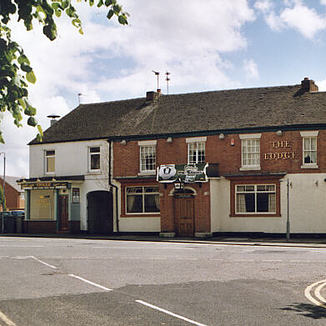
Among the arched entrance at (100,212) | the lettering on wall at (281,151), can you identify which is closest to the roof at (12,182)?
the arched entrance at (100,212)

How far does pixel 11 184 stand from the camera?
73.9 meters

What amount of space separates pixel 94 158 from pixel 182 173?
7.45 metres

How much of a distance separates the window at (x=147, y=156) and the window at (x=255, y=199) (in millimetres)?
5572

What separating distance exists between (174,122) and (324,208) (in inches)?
416

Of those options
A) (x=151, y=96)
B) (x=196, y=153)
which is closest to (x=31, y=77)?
(x=196, y=153)

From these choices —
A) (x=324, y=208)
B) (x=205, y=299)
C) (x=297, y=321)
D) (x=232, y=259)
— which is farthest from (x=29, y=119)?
(x=324, y=208)

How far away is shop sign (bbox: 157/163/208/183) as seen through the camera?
3325 centimetres

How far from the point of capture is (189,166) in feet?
110

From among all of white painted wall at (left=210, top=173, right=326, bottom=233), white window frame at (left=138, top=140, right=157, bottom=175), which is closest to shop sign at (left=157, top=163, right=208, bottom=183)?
white painted wall at (left=210, top=173, right=326, bottom=233)

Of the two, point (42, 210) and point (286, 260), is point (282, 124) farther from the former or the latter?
point (42, 210)

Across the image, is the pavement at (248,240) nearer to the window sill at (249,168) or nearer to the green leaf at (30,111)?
the window sill at (249,168)

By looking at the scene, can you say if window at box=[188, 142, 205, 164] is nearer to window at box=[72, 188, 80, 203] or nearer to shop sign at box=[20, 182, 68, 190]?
window at box=[72, 188, 80, 203]

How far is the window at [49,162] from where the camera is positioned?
40531 millimetres

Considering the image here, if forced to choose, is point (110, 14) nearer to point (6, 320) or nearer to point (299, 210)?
point (6, 320)
